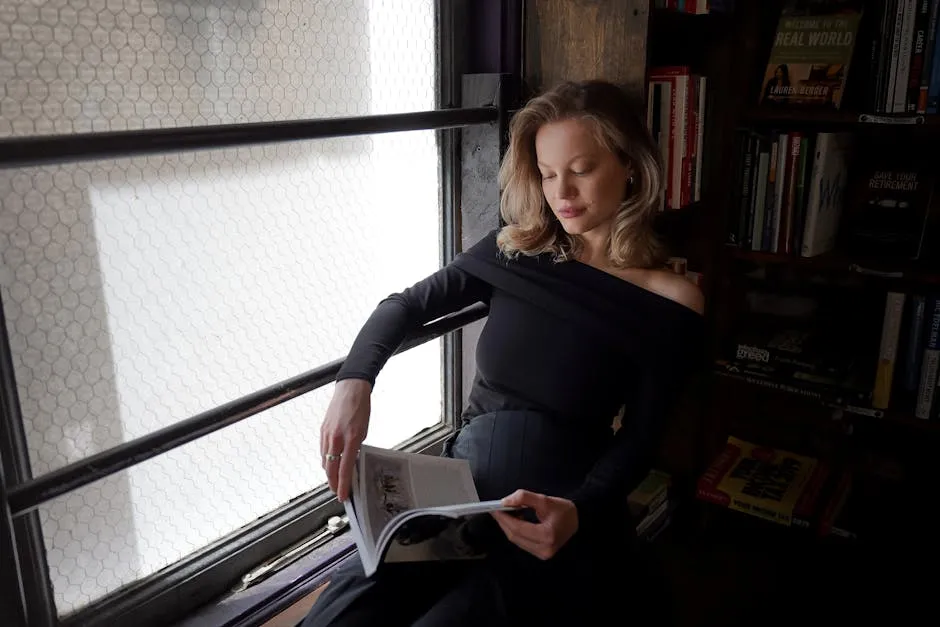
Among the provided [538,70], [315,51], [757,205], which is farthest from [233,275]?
[757,205]

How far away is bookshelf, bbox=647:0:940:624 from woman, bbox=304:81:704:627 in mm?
562

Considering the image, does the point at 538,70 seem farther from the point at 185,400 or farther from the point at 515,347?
the point at 185,400

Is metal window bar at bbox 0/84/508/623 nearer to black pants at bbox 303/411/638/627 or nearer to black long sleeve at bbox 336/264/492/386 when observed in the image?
black long sleeve at bbox 336/264/492/386

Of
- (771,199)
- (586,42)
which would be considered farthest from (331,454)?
(771,199)

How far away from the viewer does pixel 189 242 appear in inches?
50.5

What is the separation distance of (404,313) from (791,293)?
1227 mm

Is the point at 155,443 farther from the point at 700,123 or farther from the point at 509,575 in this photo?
the point at 700,123

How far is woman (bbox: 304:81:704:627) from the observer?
113cm

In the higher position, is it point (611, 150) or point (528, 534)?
point (611, 150)

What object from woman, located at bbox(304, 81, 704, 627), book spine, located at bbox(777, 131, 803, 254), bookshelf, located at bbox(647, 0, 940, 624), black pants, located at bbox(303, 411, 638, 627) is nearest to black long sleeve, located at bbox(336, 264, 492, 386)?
woman, located at bbox(304, 81, 704, 627)

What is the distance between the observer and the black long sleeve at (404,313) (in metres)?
1.26

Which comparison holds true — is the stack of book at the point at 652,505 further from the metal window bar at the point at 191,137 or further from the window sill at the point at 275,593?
the metal window bar at the point at 191,137

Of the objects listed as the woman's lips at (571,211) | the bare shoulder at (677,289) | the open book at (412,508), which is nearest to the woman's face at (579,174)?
the woman's lips at (571,211)

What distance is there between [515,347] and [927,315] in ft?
3.44
